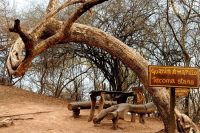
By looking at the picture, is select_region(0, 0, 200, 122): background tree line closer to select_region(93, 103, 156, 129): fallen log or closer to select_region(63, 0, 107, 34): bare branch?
select_region(93, 103, 156, 129): fallen log

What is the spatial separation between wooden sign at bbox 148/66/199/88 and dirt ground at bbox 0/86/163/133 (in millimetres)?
4255

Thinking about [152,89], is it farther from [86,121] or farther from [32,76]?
[32,76]

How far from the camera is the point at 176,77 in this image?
7.53 metres

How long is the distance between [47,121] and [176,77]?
19.7ft

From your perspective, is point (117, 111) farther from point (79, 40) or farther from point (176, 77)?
point (176, 77)

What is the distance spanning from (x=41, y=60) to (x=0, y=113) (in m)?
7.81

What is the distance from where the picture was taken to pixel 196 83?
748 cm

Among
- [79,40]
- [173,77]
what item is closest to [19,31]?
[173,77]

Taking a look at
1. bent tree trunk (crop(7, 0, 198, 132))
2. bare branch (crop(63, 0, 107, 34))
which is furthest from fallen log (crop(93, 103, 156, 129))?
bare branch (crop(63, 0, 107, 34))

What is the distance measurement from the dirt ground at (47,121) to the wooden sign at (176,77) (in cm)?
426

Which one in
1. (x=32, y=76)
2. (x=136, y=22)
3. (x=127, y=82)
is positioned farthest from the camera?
(x=32, y=76)

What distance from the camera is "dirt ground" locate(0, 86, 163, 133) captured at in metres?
11.5

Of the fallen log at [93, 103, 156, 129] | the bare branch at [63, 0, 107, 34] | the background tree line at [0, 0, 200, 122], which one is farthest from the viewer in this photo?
the background tree line at [0, 0, 200, 122]

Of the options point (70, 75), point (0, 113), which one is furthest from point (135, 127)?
point (70, 75)
